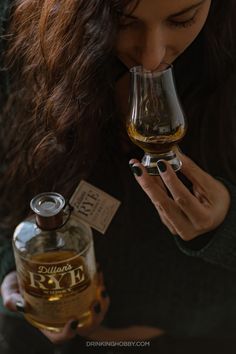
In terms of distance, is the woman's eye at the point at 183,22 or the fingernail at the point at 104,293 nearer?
the woman's eye at the point at 183,22

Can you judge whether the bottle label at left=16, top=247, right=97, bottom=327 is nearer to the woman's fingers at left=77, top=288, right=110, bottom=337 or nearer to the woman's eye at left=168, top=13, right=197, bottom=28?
the woman's fingers at left=77, top=288, right=110, bottom=337

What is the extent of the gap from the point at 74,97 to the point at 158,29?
15cm

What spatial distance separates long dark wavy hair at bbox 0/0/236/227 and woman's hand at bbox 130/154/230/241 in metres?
0.03

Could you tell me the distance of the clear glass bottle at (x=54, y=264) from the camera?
777mm

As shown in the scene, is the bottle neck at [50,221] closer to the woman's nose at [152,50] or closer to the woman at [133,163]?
the woman at [133,163]

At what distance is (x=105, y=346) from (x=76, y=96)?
342 millimetres

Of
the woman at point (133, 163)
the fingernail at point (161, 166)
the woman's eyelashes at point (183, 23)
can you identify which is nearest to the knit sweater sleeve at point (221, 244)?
the woman at point (133, 163)

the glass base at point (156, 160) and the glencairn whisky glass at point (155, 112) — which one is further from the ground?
the glencairn whisky glass at point (155, 112)

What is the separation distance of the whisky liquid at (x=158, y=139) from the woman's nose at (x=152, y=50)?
0.26ft

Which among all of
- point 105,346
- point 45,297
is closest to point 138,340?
point 105,346

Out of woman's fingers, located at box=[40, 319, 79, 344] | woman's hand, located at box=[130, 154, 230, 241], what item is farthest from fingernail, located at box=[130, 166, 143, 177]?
woman's fingers, located at box=[40, 319, 79, 344]

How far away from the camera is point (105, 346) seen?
0.84 m

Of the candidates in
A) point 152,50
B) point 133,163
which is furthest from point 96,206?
point 152,50

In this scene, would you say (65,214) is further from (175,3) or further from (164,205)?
(175,3)
